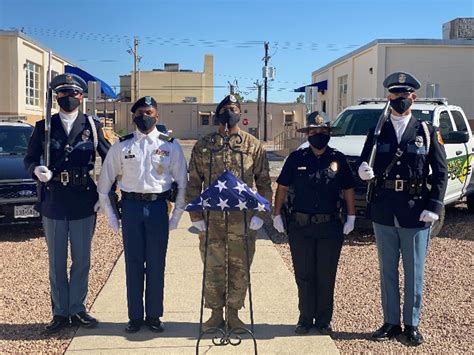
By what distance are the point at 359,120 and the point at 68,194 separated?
626cm

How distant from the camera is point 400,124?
4.79 meters

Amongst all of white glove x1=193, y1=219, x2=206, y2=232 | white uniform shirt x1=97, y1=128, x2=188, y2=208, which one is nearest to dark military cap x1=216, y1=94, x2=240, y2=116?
white uniform shirt x1=97, y1=128, x2=188, y2=208

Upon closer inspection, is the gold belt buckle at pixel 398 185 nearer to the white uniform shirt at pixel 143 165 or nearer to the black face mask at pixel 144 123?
the white uniform shirt at pixel 143 165

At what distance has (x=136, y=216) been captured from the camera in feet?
15.4

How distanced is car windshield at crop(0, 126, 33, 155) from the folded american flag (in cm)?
620

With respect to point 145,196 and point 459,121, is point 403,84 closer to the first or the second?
point 145,196

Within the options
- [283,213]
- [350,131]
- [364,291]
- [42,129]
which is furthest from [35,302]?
[350,131]

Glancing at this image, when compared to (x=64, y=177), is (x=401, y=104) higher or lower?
higher

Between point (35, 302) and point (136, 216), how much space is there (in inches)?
72.7

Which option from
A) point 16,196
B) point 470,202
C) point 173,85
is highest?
point 173,85

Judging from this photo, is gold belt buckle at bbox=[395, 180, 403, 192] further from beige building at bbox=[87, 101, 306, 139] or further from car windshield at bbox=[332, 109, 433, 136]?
beige building at bbox=[87, 101, 306, 139]

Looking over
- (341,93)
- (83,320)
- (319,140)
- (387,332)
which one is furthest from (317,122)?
(341,93)

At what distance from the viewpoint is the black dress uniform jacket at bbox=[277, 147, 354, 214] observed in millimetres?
4688

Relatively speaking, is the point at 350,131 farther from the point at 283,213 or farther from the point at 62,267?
the point at 62,267
